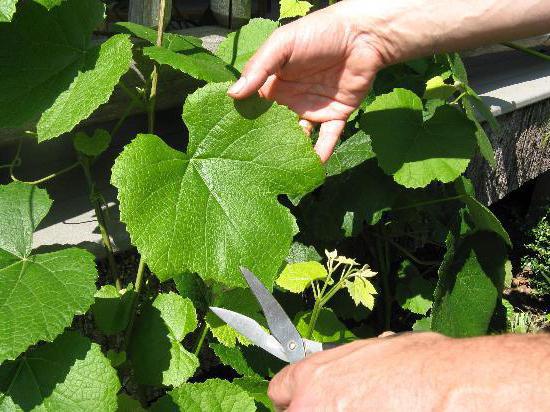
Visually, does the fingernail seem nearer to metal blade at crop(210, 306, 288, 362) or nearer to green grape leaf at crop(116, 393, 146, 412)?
metal blade at crop(210, 306, 288, 362)

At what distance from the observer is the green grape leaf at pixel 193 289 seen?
1.51m

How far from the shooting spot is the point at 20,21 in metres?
1.23

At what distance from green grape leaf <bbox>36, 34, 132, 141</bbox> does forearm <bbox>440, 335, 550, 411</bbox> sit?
668 mm

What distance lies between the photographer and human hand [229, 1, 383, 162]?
4.36 ft

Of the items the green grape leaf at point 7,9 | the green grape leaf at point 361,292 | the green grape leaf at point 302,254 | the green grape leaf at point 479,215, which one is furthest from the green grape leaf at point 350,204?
the green grape leaf at point 7,9

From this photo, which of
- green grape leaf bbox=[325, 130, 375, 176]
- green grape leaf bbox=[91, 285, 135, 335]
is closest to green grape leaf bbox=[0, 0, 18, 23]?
green grape leaf bbox=[91, 285, 135, 335]

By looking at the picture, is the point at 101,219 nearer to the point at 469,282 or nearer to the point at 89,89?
the point at 89,89

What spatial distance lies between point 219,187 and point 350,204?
0.70 meters

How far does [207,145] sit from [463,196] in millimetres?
871

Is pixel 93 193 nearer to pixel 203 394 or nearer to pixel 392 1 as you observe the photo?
pixel 203 394

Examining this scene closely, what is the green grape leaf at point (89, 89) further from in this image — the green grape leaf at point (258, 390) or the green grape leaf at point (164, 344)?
the green grape leaf at point (258, 390)

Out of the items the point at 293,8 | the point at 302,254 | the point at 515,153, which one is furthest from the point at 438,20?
the point at 515,153

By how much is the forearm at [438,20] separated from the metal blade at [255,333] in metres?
0.62

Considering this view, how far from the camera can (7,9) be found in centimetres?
105
